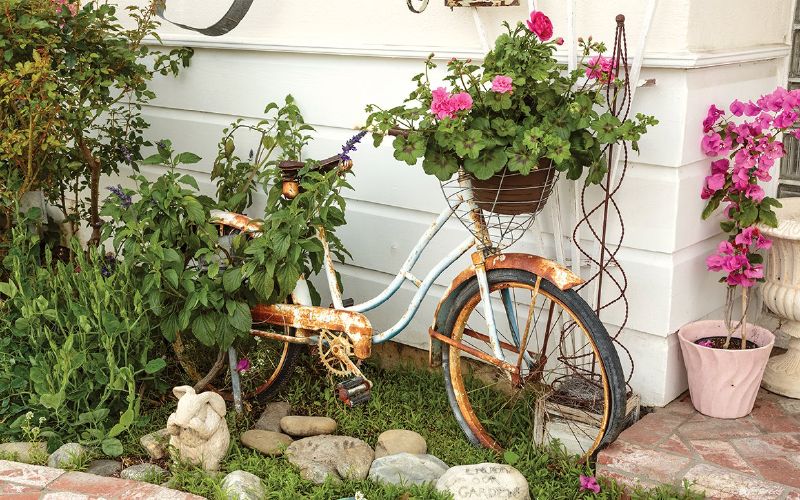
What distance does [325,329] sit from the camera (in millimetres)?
3734

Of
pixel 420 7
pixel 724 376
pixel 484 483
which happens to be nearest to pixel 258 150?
pixel 420 7

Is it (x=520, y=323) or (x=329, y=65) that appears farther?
(x=329, y=65)

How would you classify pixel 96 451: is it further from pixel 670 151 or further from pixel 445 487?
pixel 670 151

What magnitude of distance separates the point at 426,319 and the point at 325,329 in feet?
2.10

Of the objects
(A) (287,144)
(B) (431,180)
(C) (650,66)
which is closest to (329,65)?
(A) (287,144)

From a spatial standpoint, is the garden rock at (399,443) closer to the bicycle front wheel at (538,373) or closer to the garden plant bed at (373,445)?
the garden plant bed at (373,445)

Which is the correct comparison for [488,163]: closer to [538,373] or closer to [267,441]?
[538,373]

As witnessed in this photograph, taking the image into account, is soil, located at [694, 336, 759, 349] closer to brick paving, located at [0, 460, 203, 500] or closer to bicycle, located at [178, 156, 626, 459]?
bicycle, located at [178, 156, 626, 459]

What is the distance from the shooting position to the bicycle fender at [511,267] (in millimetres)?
3199

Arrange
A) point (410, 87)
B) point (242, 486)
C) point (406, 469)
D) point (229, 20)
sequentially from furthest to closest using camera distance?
point (229, 20)
point (410, 87)
point (406, 469)
point (242, 486)

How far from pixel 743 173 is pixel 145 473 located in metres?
2.46

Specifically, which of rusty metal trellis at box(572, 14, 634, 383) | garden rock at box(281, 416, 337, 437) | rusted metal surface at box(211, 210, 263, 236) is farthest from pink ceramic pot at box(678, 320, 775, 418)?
rusted metal surface at box(211, 210, 263, 236)

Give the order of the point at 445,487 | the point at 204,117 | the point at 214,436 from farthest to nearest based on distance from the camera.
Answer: the point at 204,117
the point at 214,436
the point at 445,487

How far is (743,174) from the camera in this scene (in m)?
3.34
